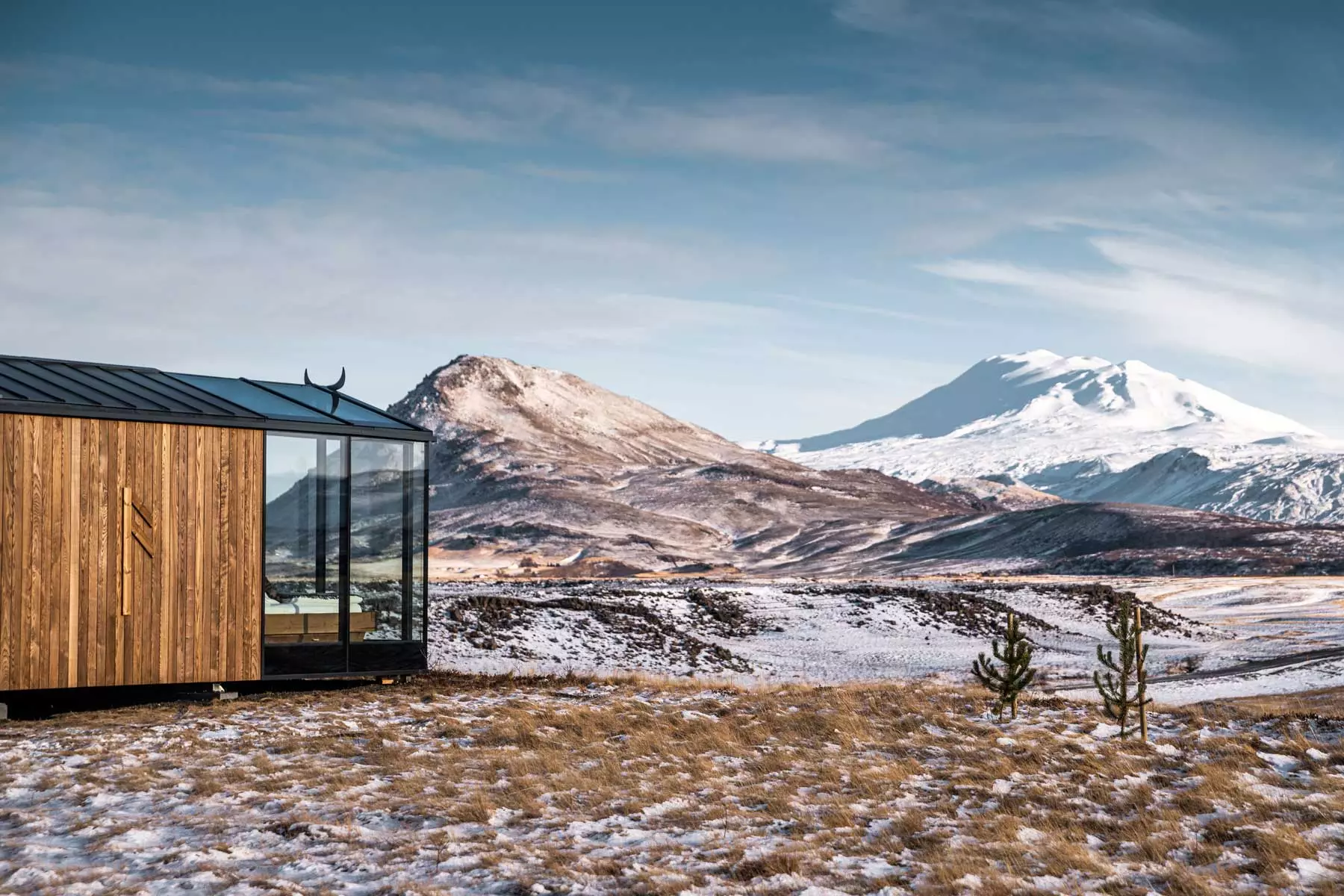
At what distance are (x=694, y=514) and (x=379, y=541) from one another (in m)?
88.8

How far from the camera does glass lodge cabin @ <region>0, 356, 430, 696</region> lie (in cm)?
1346

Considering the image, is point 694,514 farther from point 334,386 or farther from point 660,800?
point 660,800

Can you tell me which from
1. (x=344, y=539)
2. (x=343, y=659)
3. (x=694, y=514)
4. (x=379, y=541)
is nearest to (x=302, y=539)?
(x=344, y=539)

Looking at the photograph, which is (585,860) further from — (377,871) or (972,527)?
(972,527)

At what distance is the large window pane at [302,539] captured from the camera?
15.1 m

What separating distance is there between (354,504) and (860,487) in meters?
106

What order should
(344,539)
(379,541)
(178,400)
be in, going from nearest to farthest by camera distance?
(178,400) < (344,539) < (379,541)

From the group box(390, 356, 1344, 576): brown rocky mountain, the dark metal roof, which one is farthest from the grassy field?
box(390, 356, 1344, 576): brown rocky mountain

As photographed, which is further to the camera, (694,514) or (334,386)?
(694,514)

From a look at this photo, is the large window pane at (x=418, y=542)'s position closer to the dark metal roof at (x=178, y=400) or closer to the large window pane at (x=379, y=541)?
the large window pane at (x=379, y=541)

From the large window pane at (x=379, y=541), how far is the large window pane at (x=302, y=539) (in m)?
0.23

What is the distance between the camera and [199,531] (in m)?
14.4

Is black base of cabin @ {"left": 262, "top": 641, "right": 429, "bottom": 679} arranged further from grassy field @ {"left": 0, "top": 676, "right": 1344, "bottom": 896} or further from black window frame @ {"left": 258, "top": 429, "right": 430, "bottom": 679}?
grassy field @ {"left": 0, "top": 676, "right": 1344, "bottom": 896}

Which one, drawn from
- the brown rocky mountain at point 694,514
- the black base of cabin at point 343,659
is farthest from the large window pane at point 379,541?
the brown rocky mountain at point 694,514
